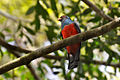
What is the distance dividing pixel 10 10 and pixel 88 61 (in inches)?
141

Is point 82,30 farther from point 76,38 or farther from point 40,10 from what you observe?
point 76,38

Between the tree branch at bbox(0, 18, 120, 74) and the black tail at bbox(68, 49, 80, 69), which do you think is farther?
the black tail at bbox(68, 49, 80, 69)

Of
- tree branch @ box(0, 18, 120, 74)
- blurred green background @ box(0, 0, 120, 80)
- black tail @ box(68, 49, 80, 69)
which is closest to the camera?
tree branch @ box(0, 18, 120, 74)

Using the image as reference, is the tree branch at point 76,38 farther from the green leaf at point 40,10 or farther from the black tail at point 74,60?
the green leaf at point 40,10

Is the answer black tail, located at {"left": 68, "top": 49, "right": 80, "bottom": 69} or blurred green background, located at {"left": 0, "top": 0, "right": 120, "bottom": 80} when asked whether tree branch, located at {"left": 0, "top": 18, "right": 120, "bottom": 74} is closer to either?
black tail, located at {"left": 68, "top": 49, "right": 80, "bottom": 69}

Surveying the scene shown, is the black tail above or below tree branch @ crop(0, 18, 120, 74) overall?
below

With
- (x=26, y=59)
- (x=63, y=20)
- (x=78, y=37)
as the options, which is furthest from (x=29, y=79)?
(x=78, y=37)

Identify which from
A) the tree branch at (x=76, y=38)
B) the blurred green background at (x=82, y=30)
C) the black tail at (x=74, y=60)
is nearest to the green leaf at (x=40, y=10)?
the blurred green background at (x=82, y=30)

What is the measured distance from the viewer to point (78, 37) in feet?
7.04

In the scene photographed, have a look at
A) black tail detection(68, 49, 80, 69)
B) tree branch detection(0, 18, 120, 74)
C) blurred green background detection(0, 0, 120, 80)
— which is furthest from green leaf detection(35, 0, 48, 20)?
tree branch detection(0, 18, 120, 74)

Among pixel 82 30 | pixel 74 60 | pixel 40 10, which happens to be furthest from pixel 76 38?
pixel 82 30

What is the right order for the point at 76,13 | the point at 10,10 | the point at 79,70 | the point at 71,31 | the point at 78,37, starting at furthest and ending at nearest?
the point at 10,10
the point at 76,13
the point at 79,70
the point at 71,31
the point at 78,37

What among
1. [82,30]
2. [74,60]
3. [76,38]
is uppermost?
[76,38]

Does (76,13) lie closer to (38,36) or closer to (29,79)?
(29,79)
